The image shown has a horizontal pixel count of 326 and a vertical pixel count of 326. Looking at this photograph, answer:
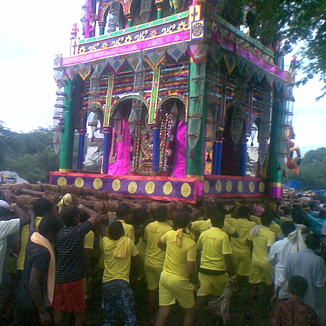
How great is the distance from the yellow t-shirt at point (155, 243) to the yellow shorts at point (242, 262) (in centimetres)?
155

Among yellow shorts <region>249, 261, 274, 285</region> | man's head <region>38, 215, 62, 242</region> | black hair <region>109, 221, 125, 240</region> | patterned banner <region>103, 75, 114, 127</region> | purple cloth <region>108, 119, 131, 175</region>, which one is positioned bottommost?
yellow shorts <region>249, 261, 274, 285</region>

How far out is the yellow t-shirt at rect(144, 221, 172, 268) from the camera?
214 inches

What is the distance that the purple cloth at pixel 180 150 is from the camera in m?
12.9

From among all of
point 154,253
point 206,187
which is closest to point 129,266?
point 154,253

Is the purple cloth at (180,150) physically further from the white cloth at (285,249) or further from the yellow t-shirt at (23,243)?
the yellow t-shirt at (23,243)

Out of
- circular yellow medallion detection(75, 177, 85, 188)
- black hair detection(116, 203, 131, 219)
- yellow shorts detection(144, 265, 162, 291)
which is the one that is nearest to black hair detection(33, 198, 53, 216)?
black hair detection(116, 203, 131, 219)

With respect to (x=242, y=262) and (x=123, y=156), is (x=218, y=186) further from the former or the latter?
(x=242, y=262)

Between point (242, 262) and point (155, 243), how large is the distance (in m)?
1.80

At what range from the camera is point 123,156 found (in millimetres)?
14766

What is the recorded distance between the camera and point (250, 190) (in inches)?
532

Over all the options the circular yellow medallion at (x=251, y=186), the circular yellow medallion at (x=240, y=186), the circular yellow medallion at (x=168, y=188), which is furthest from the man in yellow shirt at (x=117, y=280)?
the circular yellow medallion at (x=251, y=186)

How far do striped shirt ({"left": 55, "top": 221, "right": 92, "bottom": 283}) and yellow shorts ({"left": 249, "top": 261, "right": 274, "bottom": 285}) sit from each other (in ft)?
9.93

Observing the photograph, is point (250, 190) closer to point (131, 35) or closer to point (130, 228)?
point (131, 35)

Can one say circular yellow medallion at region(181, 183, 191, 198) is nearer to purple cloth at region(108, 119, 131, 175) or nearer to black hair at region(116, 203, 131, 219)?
purple cloth at region(108, 119, 131, 175)
